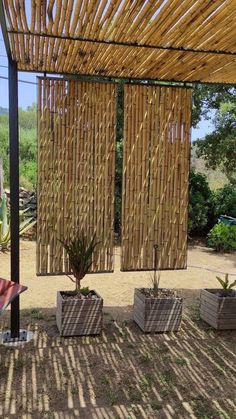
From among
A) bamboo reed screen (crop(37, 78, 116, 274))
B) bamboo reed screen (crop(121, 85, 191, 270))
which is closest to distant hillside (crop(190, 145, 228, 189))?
bamboo reed screen (crop(121, 85, 191, 270))

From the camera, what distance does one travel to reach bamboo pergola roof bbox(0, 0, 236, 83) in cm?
247

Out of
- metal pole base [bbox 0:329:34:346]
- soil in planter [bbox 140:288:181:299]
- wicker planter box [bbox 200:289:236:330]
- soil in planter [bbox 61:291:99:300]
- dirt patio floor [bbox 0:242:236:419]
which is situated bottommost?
dirt patio floor [bbox 0:242:236:419]

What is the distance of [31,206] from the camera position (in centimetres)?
981

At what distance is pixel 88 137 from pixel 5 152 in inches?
470

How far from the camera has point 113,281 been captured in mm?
5945

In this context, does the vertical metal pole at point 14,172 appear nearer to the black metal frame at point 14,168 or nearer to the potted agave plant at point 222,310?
the black metal frame at point 14,168

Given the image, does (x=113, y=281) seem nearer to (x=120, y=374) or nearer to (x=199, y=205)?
(x=120, y=374)

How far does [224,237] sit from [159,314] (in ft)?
15.7

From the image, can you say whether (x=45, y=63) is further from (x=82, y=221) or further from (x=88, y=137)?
(x=82, y=221)

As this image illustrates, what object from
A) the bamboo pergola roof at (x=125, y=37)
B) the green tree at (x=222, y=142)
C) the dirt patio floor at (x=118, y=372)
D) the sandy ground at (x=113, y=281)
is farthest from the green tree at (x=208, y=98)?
the dirt patio floor at (x=118, y=372)

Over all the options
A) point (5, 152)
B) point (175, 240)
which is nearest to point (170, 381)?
point (175, 240)

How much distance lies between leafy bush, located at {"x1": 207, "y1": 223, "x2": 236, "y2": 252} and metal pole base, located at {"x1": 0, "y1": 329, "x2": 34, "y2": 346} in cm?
544

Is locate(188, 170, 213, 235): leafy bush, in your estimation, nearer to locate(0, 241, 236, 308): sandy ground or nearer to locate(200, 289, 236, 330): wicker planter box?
locate(0, 241, 236, 308): sandy ground

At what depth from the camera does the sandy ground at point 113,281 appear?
16.5 feet
